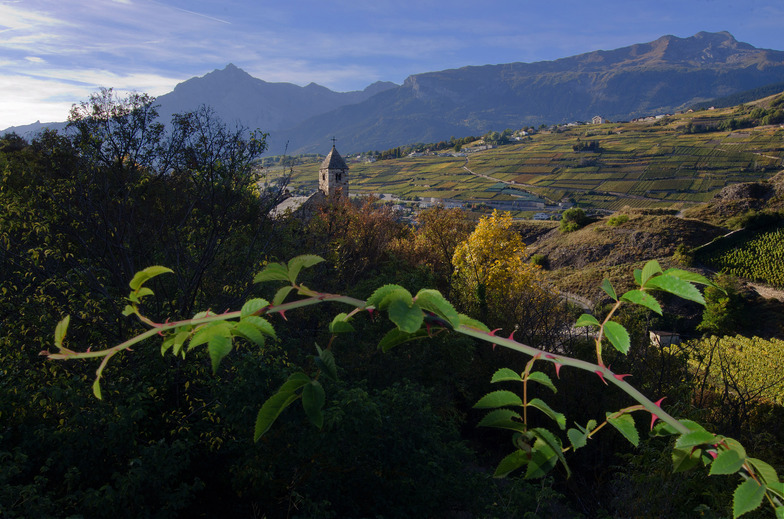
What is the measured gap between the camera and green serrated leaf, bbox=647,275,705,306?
0.83 metres

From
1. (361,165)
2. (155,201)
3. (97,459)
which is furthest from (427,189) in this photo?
(97,459)

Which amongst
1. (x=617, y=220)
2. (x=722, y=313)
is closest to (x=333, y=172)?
(x=617, y=220)

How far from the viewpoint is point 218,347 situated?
0.82m

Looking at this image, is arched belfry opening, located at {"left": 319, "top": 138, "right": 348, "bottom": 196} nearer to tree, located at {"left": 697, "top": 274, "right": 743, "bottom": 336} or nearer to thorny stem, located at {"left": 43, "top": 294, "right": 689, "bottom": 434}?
tree, located at {"left": 697, "top": 274, "right": 743, "bottom": 336}

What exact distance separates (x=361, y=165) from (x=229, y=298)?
162 metres

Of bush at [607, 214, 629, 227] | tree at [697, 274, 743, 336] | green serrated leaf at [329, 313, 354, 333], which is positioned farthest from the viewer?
bush at [607, 214, 629, 227]

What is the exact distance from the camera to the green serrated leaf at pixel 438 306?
0.83 metres

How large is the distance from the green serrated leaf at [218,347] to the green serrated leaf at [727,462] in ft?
3.19

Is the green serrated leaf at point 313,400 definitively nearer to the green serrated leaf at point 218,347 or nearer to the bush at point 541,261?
the green serrated leaf at point 218,347

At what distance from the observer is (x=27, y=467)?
5.27 m

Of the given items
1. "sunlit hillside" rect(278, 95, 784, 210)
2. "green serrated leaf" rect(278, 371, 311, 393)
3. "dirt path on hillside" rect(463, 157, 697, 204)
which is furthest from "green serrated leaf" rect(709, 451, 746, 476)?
"dirt path on hillside" rect(463, 157, 697, 204)

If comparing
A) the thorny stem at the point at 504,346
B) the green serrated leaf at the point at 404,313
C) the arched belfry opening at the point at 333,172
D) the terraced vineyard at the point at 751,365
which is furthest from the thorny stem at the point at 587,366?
the arched belfry opening at the point at 333,172

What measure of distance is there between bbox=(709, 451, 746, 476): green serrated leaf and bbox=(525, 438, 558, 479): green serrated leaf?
1.16ft

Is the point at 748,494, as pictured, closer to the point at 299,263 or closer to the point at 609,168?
the point at 299,263
